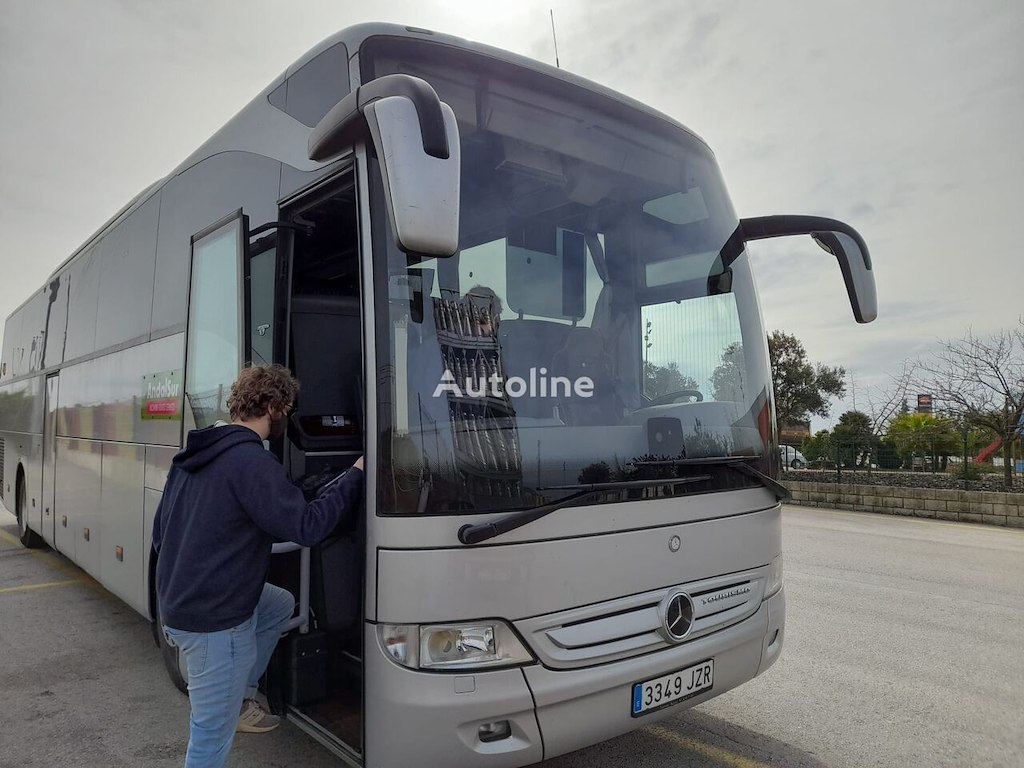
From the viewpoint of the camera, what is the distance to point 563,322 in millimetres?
3279

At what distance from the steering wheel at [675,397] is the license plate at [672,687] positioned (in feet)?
3.61

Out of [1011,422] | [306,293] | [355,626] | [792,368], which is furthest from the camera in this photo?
[792,368]

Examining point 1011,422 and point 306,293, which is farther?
point 1011,422

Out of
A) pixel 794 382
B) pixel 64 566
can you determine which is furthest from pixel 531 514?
pixel 794 382

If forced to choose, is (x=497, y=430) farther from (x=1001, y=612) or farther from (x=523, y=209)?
(x=1001, y=612)

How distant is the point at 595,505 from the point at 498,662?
681 mm

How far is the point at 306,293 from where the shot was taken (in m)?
3.56

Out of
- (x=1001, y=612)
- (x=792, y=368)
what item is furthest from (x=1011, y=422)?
(x=792, y=368)

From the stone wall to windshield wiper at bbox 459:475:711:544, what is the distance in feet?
44.6

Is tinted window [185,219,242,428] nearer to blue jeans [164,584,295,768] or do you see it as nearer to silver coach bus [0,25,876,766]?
silver coach bus [0,25,876,766]

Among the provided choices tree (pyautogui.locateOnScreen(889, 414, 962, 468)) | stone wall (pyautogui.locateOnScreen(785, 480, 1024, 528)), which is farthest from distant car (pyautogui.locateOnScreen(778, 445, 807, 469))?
tree (pyautogui.locateOnScreen(889, 414, 962, 468))

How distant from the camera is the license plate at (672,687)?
3078 mm

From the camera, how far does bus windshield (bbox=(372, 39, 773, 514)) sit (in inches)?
112
